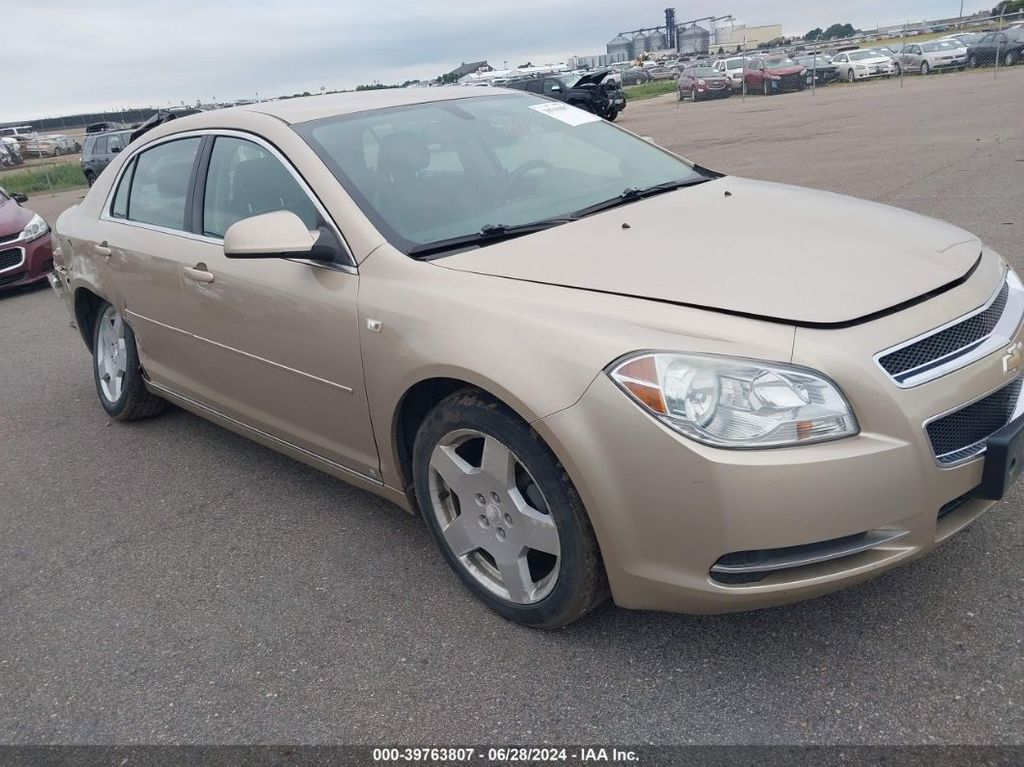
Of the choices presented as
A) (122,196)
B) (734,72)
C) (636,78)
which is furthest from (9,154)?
(122,196)

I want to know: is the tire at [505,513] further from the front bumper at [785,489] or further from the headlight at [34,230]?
the headlight at [34,230]

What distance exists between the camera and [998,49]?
30219mm

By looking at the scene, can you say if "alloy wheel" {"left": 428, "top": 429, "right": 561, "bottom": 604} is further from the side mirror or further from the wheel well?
the wheel well

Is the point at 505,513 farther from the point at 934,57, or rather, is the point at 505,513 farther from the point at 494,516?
the point at 934,57

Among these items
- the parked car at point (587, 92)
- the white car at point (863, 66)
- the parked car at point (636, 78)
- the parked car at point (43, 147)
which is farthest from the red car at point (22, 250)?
the parked car at point (636, 78)

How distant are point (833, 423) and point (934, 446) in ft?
0.94

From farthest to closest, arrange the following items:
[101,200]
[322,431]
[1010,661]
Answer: [101,200] < [322,431] < [1010,661]

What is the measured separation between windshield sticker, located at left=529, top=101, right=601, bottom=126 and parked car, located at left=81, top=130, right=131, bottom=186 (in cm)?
2023

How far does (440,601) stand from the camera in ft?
10.2

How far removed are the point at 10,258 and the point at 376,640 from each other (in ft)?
29.8

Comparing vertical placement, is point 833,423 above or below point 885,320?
below

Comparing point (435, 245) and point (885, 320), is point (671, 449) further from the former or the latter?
point (435, 245)

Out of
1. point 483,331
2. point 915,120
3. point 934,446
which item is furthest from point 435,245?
point 915,120

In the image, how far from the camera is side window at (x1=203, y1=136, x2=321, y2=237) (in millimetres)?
3398
